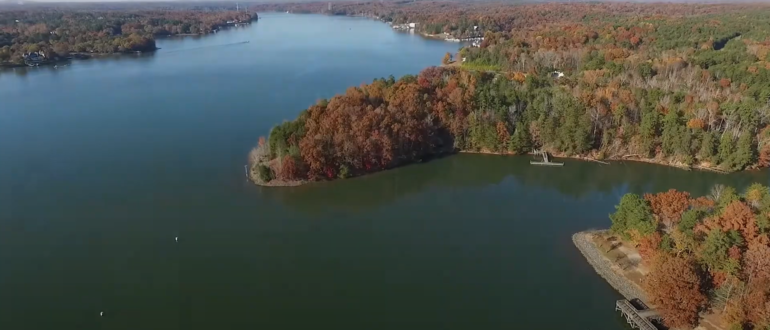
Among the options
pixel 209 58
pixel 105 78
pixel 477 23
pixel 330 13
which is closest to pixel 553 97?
pixel 105 78

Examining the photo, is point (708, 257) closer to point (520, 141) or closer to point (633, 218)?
point (633, 218)

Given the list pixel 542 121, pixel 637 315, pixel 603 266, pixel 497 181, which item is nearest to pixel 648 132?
pixel 542 121

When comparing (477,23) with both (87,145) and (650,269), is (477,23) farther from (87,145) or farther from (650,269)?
(650,269)

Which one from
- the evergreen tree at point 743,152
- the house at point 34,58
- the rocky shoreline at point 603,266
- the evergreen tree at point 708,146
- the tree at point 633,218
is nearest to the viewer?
the rocky shoreline at point 603,266

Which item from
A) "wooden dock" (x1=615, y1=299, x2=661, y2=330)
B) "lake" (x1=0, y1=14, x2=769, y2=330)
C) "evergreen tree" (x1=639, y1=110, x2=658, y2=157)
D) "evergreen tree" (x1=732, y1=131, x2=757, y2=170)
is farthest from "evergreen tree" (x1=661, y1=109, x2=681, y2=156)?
"wooden dock" (x1=615, y1=299, x2=661, y2=330)

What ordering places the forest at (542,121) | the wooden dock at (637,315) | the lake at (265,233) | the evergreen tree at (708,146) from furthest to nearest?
the evergreen tree at (708,146) → the forest at (542,121) → the lake at (265,233) → the wooden dock at (637,315)

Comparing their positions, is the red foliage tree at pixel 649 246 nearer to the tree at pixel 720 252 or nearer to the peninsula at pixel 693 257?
the peninsula at pixel 693 257

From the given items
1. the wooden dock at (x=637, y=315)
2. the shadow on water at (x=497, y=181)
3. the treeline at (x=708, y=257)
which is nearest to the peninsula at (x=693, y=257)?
the treeline at (x=708, y=257)
